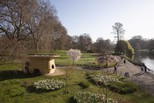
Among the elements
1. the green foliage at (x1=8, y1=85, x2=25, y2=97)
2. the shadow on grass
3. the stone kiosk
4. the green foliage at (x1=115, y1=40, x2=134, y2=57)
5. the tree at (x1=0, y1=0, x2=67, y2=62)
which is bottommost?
the green foliage at (x1=8, y1=85, x2=25, y2=97)

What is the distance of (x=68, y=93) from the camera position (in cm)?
1809

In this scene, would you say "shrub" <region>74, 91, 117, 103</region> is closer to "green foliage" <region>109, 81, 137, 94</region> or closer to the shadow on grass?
"green foliage" <region>109, 81, 137, 94</region>

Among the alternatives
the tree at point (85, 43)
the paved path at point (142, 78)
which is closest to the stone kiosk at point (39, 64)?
the paved path at point (142, 78)

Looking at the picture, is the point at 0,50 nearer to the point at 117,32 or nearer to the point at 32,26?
the point at 32,26

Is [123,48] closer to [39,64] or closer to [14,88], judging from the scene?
[39,64]

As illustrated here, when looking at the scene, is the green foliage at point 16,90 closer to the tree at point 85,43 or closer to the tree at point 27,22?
the tree at point 27,22

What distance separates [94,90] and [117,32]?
236 ft

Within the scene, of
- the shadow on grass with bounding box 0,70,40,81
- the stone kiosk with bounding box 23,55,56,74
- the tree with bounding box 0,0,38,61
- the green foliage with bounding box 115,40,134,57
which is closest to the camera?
the shadow on grass with bounding box 0,70,40,81

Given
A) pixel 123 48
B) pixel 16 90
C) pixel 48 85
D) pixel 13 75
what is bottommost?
pixel 16 90

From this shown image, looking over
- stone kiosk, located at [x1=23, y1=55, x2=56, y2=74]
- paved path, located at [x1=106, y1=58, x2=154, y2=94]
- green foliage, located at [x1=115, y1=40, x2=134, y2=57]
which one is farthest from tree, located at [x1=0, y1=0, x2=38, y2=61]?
green foliage, located at [x1=115, y1=40, x2=134, y2=57]

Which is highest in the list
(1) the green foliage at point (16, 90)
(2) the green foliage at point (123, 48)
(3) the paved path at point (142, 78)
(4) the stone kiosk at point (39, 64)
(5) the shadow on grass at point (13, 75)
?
(2) the green foliage at point (123, 48)

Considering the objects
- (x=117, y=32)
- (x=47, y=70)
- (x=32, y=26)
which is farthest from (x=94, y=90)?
(x=117, y=32)

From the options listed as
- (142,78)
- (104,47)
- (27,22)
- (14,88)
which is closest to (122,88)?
(142,78)

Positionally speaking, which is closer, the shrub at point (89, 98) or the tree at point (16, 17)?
the shrub at point (89, 98)
